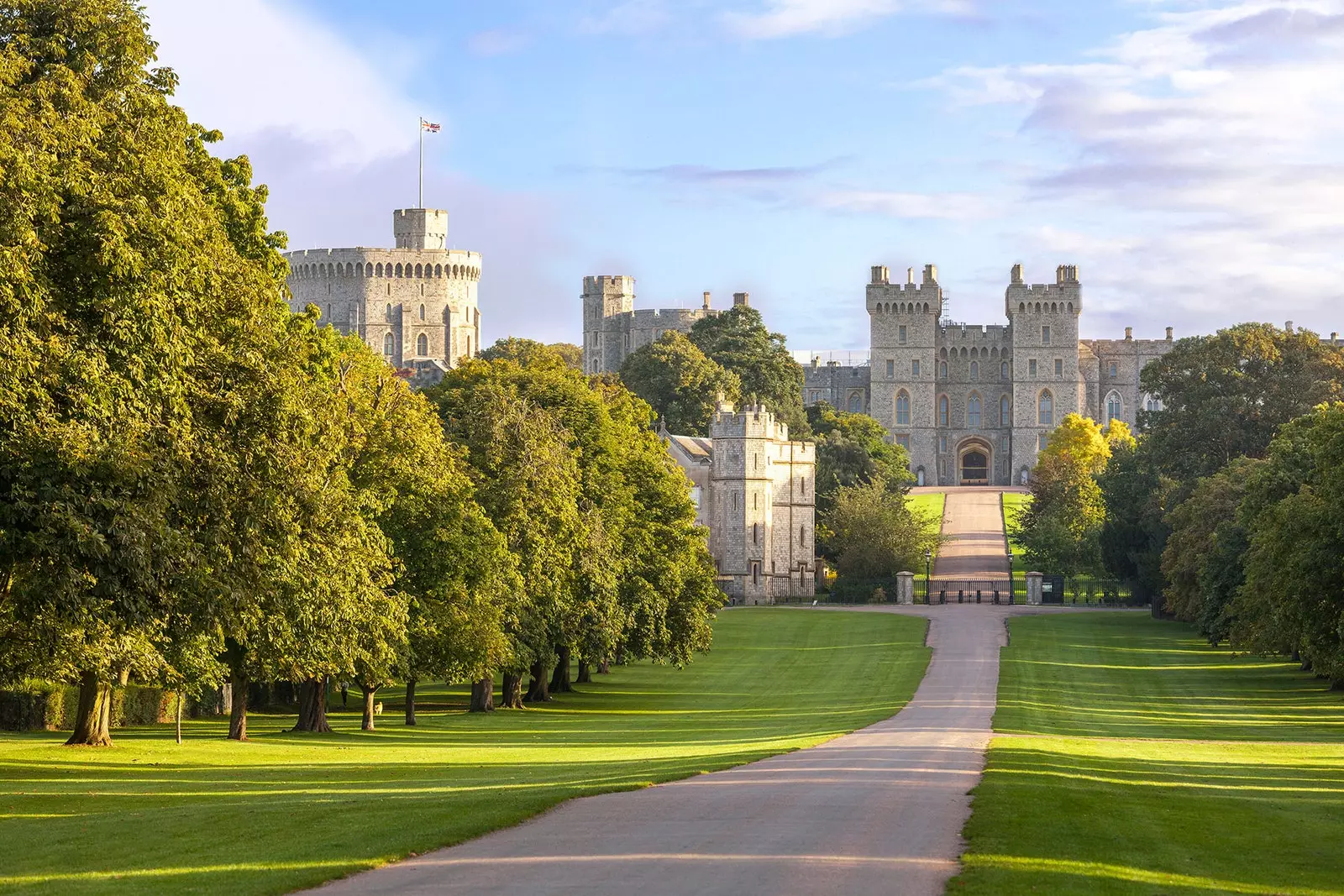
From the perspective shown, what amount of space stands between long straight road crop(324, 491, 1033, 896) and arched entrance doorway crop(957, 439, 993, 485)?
364ft

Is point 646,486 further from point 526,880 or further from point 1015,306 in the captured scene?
point 1015,306

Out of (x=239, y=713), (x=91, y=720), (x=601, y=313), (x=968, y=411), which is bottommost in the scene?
(x=239, y=713)

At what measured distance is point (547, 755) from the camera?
90.0ft

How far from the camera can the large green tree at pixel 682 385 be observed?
96.4 m

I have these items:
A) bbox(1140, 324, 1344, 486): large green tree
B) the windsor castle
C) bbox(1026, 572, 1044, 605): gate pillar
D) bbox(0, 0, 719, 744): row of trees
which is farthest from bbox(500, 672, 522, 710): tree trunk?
the windsor castle

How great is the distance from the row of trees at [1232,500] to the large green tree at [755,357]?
1593cm

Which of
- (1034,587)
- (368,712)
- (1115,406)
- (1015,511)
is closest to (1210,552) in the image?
(1034,587)

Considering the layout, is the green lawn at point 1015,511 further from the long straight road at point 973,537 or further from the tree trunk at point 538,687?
the tree trunk at point 538,687

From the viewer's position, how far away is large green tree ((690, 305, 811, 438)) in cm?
10200

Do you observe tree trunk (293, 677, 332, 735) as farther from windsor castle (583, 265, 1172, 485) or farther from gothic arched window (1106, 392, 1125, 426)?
gothic arched window (1106, 392, 1125, 426)

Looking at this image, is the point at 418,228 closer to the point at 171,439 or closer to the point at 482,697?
the point at 482,697

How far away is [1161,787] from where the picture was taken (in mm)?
20984

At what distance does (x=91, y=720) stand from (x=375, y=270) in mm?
119473

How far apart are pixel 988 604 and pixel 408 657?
5049cm
